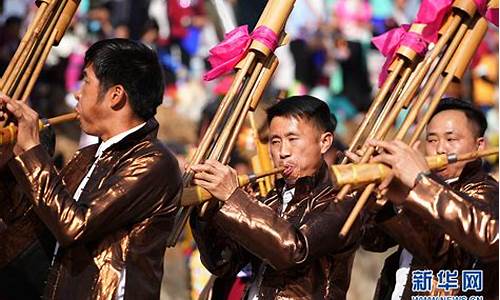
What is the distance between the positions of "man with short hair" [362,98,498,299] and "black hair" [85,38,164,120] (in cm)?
93

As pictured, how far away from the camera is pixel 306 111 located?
550 cm

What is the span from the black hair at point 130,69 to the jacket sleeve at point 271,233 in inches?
18.8

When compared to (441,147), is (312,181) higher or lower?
lower

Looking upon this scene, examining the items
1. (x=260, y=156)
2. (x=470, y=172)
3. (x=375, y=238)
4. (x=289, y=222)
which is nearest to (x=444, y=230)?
(x=289, y=222)

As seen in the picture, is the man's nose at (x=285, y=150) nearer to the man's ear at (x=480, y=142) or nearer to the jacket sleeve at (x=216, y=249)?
the jacket sleeve at (x=216, y=249)

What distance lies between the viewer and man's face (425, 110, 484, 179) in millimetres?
5551

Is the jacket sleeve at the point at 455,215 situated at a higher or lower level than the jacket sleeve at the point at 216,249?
higher

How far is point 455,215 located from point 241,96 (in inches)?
47.8

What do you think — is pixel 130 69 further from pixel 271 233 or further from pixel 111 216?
pixel 271 233

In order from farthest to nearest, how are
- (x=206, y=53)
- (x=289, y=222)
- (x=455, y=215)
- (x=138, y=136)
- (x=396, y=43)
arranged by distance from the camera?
Answer: (x=206, y=53) < (x=396, y=43) < (x=289, y=222) < (x=138, y=136) < (x=455, y=215)

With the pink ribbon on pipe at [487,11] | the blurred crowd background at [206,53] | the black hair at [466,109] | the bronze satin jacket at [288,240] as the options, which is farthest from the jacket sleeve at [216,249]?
the blurred crowd background at [206,53]

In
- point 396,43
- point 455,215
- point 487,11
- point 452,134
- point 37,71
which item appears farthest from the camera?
point 452,134

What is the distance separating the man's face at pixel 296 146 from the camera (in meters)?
5.42

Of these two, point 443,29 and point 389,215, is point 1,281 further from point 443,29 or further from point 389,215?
point 443,29
